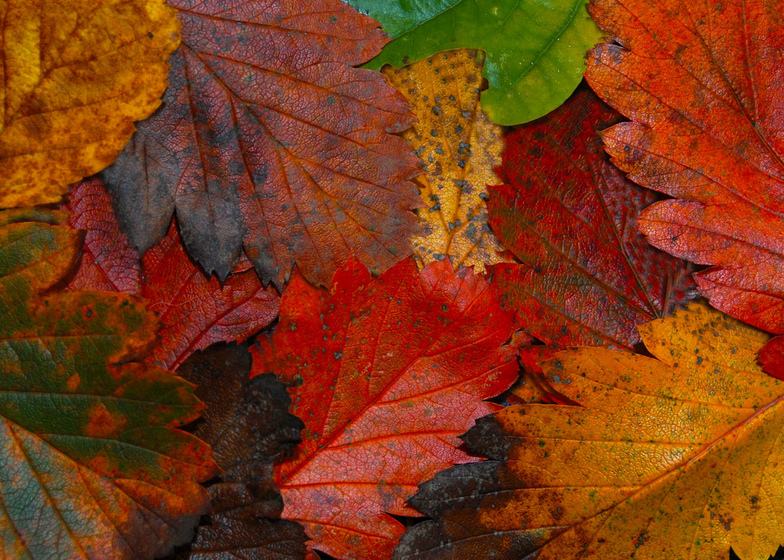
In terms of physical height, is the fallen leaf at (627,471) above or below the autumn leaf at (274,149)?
below

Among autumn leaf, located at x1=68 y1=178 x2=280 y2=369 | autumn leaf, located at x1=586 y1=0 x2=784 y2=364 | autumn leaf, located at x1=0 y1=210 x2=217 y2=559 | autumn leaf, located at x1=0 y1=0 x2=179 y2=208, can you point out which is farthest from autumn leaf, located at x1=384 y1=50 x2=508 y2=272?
autumn leaf, located at x1=0 y1=210 x2=217 y2=559

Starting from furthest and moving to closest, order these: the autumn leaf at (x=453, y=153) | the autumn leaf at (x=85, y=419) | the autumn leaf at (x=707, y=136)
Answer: the autumn leaf at (x=453, y=153) → the autumn leaf at (x=707, y=136) → the autumn leaf at (x=85, y=419)

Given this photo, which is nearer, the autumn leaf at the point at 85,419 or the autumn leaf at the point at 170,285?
the autumn leaf at the point at 85,419

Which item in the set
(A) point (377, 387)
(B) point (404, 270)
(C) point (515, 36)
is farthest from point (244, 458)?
(C) point (515, 36)

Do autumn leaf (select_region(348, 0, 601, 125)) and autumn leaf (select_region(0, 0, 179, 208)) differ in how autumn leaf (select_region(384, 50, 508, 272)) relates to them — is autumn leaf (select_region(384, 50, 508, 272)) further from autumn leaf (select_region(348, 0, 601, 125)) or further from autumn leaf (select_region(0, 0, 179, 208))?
autumn leaf (select_region(0, 0, 179, 208))

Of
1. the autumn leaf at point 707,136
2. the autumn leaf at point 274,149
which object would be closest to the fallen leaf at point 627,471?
the autumn leaf at point 707,136

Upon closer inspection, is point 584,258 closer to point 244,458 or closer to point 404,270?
point 404,270

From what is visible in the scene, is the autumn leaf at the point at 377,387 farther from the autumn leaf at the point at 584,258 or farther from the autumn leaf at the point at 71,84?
the autumn leaf at the point at 71,84
